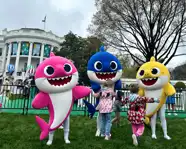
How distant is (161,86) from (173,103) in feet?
17.8

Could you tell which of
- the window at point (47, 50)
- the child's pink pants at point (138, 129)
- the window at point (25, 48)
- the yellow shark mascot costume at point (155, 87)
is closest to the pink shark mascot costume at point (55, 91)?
the child's pink pants at point (138, 129)

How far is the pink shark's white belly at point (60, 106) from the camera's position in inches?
188

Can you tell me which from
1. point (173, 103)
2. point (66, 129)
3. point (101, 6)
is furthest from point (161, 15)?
point (66, 129)

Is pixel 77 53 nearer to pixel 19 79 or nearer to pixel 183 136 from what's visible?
pixel 19 79

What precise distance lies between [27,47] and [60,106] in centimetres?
3744

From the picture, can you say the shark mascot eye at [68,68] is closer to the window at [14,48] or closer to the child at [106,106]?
the child at [106,106]

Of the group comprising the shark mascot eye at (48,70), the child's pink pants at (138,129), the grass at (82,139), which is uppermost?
the shark mascot eye at (48,70)

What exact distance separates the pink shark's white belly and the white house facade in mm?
35808

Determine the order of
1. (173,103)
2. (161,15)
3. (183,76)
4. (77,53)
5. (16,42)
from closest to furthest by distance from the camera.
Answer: (173,103), (161,15), (77,53), (16,42), (183,76)

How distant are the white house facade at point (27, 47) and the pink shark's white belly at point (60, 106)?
35808mm

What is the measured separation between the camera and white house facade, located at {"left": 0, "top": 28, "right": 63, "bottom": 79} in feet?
131

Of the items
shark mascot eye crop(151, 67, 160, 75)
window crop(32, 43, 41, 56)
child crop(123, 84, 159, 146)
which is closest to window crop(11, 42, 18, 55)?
window crop(32, 43, 41, 56)

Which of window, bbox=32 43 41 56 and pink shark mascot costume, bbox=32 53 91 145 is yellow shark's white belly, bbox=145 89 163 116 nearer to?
pink shark mascot costume, bbox=32 53 91 145

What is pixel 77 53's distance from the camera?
29297 millimetres
